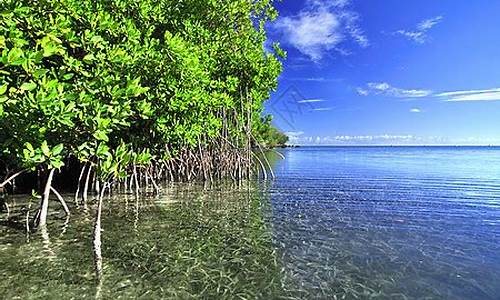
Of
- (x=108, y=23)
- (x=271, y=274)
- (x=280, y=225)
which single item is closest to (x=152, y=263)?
(x=271, y=274)

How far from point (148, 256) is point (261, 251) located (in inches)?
53.1

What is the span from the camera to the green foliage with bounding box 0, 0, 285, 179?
9.73ft

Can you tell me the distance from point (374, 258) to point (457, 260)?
3.11 ft

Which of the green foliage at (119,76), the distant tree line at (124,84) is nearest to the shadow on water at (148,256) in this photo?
the distant tree line at (124,84)

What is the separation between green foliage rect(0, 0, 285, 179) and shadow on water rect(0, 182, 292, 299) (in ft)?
3.49

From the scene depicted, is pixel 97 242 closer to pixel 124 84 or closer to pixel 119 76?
pixel 124 84

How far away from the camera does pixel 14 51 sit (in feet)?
7.84

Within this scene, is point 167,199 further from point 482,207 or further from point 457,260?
point 482,207

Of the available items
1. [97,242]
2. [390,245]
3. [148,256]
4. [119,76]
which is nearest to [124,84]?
[119,76]

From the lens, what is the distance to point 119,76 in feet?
16.0

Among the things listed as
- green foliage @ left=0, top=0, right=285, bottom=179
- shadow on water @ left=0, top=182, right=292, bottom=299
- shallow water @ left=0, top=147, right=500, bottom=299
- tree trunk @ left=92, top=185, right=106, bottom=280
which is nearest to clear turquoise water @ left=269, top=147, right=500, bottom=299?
shallow water @ left=0, top=147, right=500, bottom=299

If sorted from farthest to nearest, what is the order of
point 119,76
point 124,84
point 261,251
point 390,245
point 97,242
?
1. point 119,76
2. point 390,245
3. point 261,251
4. point 124,84
5. point 97,242

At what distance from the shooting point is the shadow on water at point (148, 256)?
3229 millimetres

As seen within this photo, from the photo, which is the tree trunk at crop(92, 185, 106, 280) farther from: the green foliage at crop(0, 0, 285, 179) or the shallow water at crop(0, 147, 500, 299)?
the green foliage at crop(0, 0, 285, 179)
